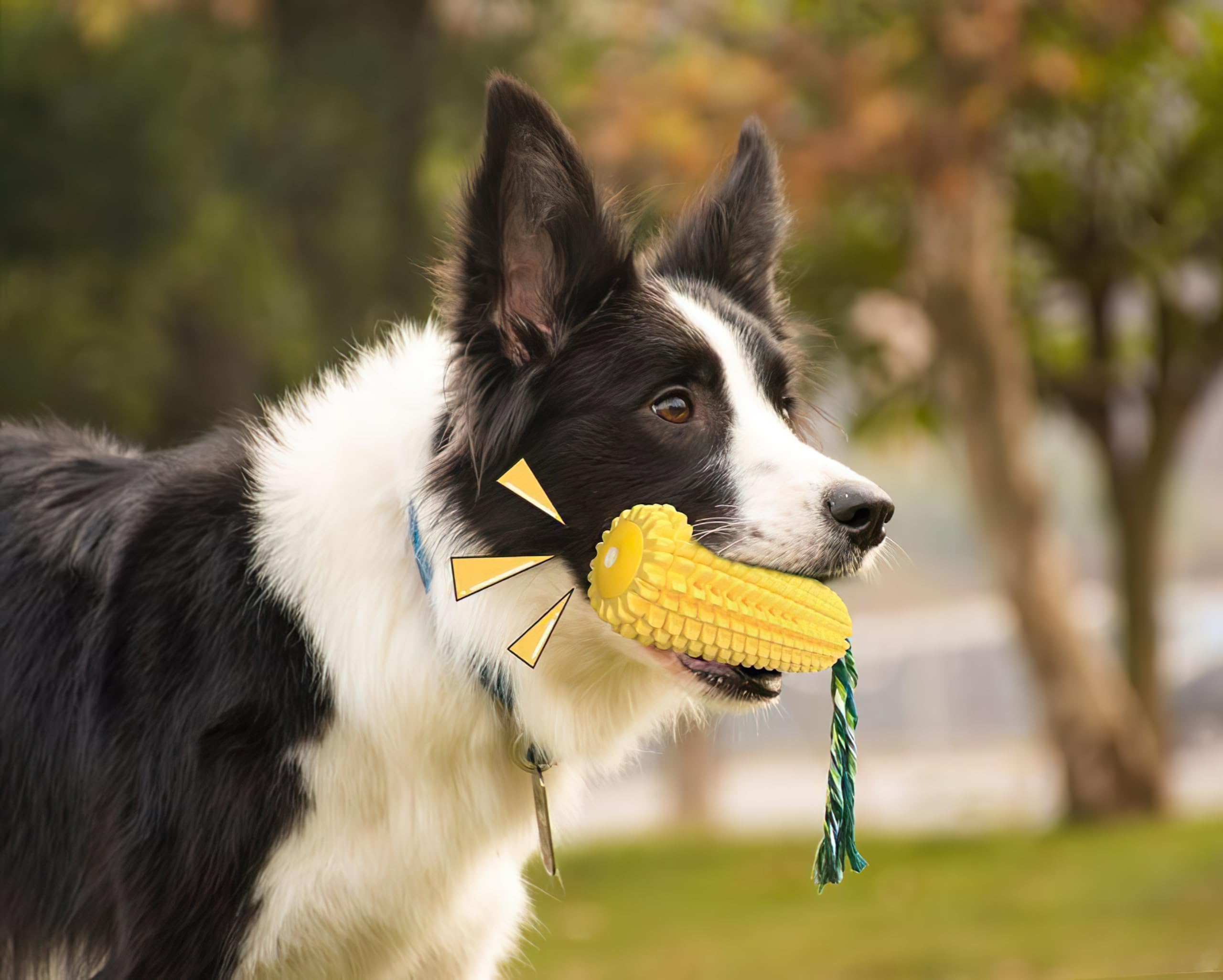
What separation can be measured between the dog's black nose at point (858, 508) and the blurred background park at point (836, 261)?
448 centimetres

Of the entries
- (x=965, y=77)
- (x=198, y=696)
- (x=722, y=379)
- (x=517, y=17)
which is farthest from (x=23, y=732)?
(x=517, y=17)

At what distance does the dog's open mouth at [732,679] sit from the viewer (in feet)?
9.12

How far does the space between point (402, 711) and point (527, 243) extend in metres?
0.97

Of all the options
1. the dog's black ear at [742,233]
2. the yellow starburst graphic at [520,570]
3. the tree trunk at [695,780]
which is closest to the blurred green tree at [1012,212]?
the dog's black ear at [742,233]

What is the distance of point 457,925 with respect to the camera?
116 inches

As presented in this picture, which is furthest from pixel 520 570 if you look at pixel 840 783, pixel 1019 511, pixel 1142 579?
pixel 1142 579

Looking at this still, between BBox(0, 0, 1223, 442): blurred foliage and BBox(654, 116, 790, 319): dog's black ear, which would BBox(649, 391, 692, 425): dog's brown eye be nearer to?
BBox(654, 116, 790, 319): dog's black ear

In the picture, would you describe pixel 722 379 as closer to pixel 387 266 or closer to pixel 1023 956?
pixel 1023 956

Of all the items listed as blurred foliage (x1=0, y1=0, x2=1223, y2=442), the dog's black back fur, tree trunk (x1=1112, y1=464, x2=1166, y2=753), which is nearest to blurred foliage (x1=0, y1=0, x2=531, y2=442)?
blurred foliage (x1=0, y1=0, x2=1223, y2=442)

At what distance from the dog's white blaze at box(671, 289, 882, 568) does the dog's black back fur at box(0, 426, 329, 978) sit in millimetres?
908

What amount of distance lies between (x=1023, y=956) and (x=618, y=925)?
2.64 meters

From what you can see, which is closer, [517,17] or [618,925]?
[618,925]

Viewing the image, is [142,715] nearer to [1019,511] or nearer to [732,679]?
[732,679]

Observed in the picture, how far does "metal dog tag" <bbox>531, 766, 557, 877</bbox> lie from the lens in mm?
2930
